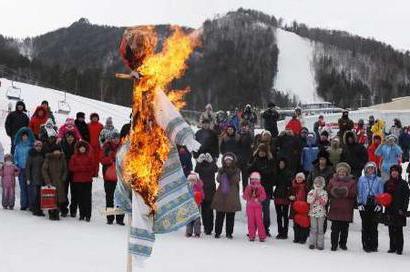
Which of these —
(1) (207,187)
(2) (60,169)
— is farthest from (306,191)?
(2) (60,169)

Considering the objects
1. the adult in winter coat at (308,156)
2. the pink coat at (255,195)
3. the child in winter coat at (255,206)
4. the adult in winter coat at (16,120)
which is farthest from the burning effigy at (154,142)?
the adult in winter coat at (16,120)

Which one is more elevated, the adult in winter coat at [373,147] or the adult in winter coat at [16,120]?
Result: the adult in winter coat at [16,120]

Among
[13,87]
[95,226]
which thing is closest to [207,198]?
[95,226]

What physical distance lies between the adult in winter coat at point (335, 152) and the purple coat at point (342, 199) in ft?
7.28

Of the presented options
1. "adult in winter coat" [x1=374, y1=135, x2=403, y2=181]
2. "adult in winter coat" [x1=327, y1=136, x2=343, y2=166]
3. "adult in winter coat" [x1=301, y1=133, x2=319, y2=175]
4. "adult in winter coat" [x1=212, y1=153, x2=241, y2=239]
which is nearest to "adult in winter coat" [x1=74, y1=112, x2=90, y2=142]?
"adult in winter coat" [x1=212, y1=153, x2=241, y2=239]

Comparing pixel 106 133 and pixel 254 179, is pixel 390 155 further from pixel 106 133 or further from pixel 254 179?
pixel 106 133

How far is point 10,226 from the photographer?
12.3 metres

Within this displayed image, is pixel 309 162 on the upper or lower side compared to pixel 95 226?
upper

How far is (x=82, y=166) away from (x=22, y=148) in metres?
1.73

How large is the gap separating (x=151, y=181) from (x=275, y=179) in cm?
762

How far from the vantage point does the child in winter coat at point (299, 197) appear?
12703mm

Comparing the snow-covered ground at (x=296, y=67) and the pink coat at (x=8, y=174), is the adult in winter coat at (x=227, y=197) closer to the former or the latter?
the pink coat at (x=8, y=174)

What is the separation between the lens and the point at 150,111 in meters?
5.89

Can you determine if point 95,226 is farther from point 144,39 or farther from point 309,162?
point 144,39
